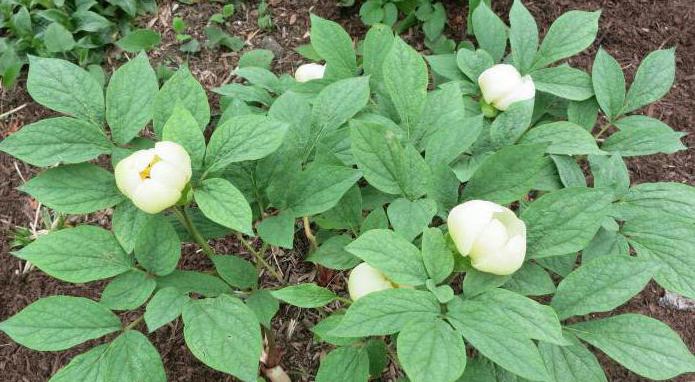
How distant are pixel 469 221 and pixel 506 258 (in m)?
0.08

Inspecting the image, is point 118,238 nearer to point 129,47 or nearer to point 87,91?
point 87,91

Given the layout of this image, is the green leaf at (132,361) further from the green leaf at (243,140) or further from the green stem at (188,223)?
the green leaf at (243,140)

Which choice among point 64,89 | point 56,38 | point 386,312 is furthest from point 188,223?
point 56,38

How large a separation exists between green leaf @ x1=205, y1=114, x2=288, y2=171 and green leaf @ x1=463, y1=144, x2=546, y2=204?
A: 35 centimetres

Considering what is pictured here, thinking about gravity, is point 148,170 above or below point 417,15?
above

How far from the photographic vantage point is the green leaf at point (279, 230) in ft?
3.51

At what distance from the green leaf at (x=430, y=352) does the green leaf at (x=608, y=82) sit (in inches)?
29.4

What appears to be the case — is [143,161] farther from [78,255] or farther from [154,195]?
[78,255]

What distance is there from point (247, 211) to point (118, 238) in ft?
0.83

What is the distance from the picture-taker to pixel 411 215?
103 cm

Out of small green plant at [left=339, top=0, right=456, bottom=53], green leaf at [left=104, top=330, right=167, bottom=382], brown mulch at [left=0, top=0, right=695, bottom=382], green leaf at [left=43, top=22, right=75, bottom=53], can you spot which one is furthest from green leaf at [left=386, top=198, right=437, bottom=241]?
green leaf at [left=43, top=22, right=75, bottom=53]

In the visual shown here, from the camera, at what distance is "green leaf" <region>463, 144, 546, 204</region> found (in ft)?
3.23

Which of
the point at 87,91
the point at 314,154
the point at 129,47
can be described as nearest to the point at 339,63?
the point at 314,154

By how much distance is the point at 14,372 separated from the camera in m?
1.64
